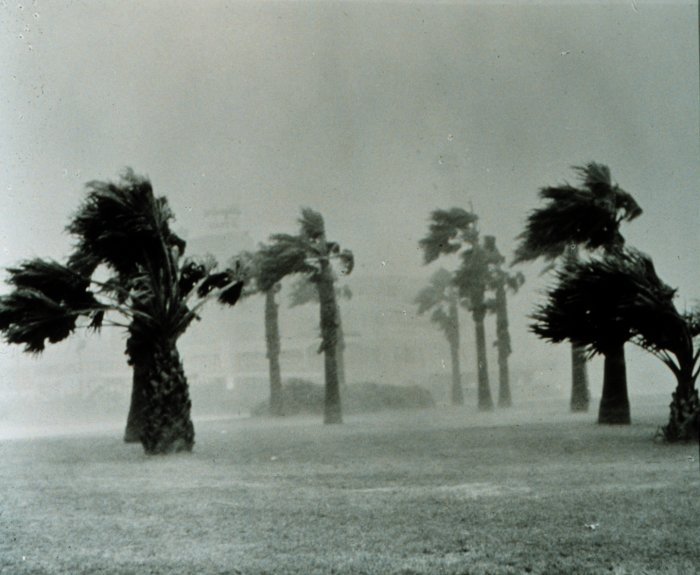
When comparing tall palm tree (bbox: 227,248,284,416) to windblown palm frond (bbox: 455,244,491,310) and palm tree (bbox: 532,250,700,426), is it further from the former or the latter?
palm tree (bbox: 532,250,700,426)

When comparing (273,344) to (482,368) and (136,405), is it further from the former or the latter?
(482,368)

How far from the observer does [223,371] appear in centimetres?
1172

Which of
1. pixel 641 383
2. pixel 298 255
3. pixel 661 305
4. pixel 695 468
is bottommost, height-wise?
pixel 695 468

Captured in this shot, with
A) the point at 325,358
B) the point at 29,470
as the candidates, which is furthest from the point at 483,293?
the point at 29,470

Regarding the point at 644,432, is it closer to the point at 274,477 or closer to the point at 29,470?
the point at 274,477

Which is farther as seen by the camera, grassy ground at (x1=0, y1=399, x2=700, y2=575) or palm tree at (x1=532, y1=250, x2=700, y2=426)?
palm tree at (x1=532, y1=250, x2=700, y2=426)

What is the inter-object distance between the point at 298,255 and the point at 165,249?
194 centimetres

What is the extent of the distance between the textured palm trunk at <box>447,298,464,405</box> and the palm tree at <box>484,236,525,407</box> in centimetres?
58

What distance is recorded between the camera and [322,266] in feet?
36.6

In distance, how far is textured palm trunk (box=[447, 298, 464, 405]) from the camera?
10055 millimetres

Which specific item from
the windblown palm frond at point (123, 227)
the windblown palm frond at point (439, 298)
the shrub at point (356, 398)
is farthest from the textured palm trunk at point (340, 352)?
the windblown palm frond at point (123, 227)

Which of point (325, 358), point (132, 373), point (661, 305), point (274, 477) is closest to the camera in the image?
point (274, 477)

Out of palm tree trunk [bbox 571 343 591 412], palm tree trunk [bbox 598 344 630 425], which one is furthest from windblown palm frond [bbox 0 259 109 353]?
palm tree trunk [bbox 598 344 630 425]

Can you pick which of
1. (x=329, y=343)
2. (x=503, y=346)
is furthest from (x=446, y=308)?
(x=329, y=343)
